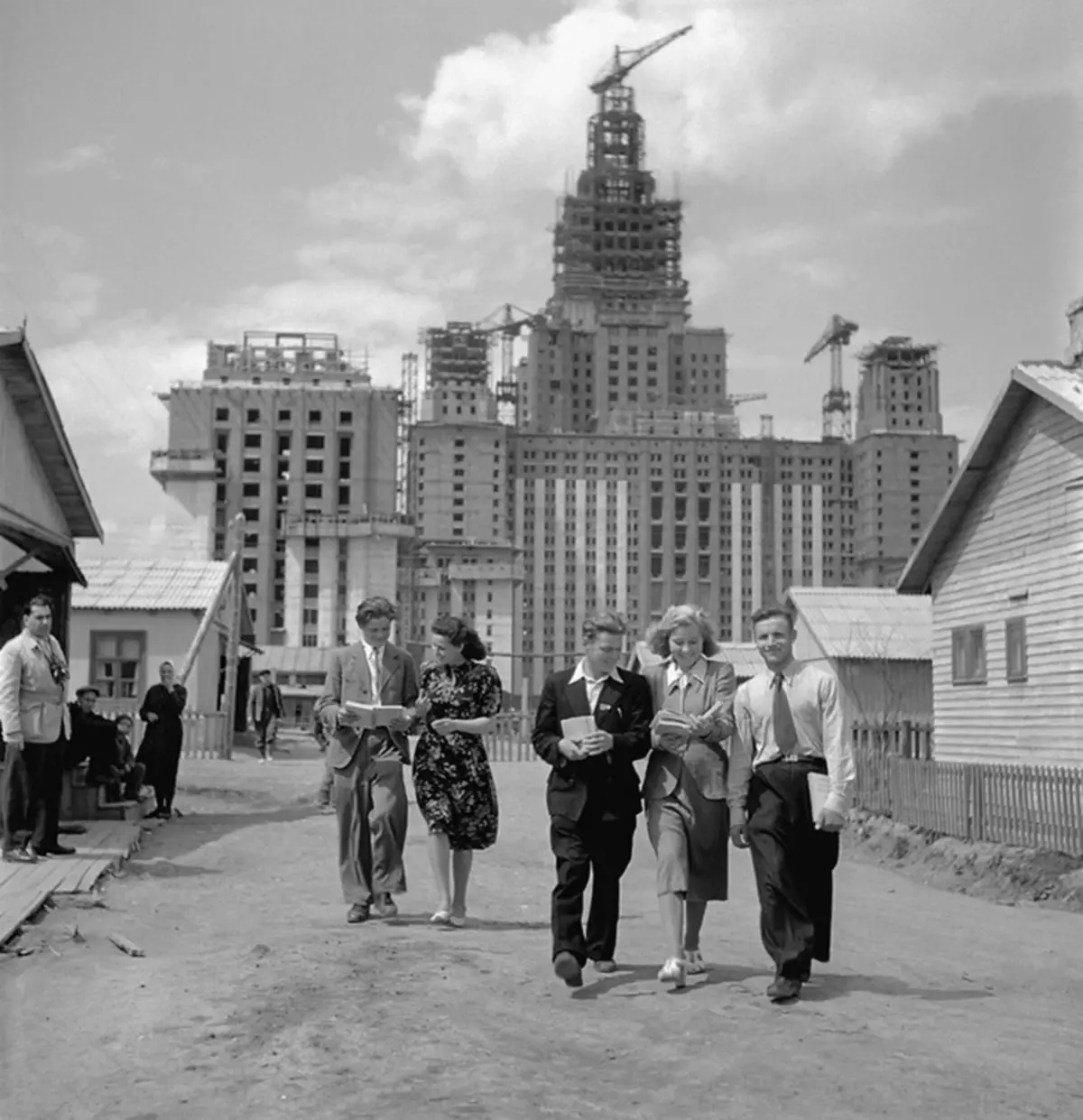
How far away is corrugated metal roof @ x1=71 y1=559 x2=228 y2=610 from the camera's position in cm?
3275

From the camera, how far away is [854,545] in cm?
14712

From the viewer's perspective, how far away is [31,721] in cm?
1080

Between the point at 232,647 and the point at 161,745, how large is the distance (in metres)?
18.2

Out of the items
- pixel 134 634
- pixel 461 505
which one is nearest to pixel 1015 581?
pixel 134 634

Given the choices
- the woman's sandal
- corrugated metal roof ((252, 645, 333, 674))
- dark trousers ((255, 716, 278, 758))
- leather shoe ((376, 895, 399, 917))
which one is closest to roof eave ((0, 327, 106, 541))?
leather shoe ((376, 895, 399, 917))

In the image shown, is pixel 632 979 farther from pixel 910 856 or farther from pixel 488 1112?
pixel 910 856

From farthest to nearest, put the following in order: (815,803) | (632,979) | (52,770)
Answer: (52,770) < (632,979) < (815,803)

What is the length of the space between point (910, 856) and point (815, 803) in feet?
36.3

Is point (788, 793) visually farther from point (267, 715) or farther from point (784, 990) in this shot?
point (267, 715)

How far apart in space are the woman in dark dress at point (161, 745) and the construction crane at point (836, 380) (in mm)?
157242

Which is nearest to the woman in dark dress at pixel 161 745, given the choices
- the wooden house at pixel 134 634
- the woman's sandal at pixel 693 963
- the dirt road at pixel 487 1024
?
the dirt road at pixel 487 1024

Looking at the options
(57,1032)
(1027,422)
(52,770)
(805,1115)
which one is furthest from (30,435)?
(1027,422)

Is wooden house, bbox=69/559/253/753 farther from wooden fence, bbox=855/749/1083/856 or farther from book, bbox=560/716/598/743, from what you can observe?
book, bbox=560/716/598/743

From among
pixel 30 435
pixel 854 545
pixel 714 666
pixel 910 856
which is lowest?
pixel 910 856
